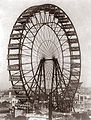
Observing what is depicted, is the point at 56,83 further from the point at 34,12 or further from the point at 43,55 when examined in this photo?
the point at 34,12

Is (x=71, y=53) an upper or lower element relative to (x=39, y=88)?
upper

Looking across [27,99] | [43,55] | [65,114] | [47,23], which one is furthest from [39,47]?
[65,114]

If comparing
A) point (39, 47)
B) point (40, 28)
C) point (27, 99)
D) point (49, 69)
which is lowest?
point (27, 99)

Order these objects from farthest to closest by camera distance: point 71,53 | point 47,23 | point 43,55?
point 71,53 < point 47,23 < point 43,55

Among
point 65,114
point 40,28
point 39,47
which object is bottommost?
point 65,114

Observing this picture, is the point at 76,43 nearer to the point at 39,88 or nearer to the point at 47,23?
the point at 47,23

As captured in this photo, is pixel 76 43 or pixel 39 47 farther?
pixel 76 43

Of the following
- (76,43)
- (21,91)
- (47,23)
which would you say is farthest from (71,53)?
(21,91)

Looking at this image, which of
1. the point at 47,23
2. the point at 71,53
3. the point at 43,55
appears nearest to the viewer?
the point at 43,55

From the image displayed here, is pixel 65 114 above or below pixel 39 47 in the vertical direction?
below
